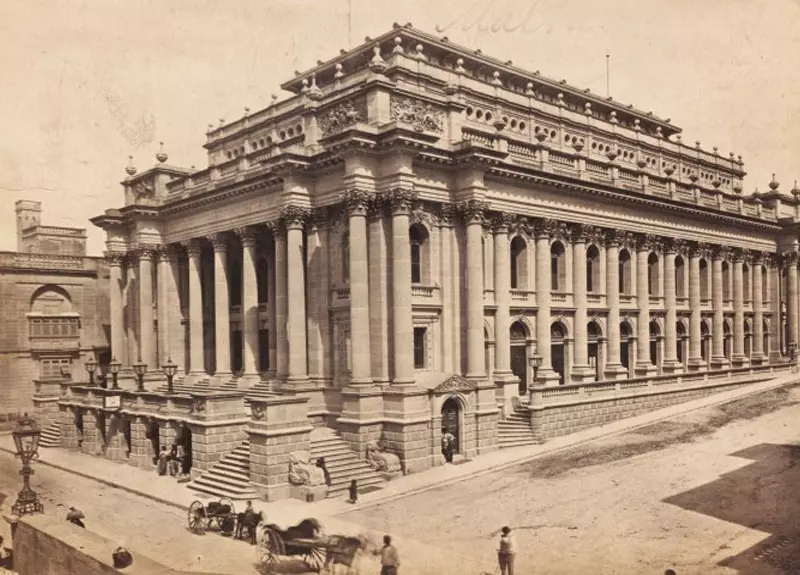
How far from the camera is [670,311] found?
143 feet

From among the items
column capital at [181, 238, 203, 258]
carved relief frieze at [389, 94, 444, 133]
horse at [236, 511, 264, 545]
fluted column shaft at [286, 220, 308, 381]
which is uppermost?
carved relief frieze at [389, 94, 444, 133]

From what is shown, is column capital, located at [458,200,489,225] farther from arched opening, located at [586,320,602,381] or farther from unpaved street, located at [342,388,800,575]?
arched opening, located at [586,320,602,381]

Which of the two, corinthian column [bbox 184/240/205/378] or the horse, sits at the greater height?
corinthian column [bbox 184/240/205/378]

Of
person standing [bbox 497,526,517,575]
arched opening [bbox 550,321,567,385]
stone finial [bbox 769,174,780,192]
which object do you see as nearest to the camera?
person standing [bbox 497,526,517,575]

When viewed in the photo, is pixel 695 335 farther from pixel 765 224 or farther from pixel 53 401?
pixel 53 401

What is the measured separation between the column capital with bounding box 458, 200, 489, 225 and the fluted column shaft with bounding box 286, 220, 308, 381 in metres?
6.93

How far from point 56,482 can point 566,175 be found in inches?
1040

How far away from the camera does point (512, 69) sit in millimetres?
42375

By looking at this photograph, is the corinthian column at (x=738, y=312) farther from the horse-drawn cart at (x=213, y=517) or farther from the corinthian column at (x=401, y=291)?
the horse-drawn cart at (x=213, y=517)

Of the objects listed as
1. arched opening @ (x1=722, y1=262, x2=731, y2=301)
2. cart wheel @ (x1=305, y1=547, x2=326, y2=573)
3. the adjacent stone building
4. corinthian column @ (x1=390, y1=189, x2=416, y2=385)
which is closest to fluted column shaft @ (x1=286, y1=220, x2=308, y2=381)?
corinthian column @ (x1=390, y1=189, x2=416, y2=385)

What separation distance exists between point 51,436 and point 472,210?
24729mm

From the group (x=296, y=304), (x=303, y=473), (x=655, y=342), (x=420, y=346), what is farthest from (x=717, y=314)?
(x=303, y=473)

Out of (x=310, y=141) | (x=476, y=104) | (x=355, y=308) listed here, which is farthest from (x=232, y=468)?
(x=476, y=104)

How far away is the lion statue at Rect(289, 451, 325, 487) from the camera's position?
24.2 metres
